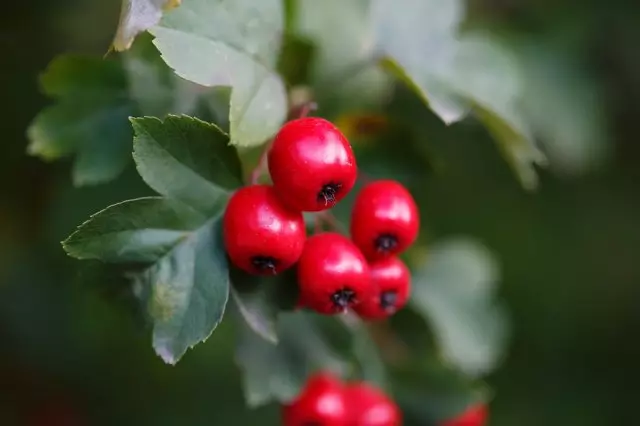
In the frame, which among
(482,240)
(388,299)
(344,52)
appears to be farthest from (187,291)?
(482,240)

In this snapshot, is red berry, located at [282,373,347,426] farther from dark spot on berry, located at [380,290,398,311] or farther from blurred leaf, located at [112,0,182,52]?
blurred leaf, located at [112,0,182,52]

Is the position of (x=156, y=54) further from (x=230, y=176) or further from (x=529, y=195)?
(x=529, y=195)

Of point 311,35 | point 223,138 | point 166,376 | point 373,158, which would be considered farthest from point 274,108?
point 166,376

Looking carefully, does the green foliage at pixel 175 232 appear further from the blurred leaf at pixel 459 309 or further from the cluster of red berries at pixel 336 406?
the blurred leaf at pixel 459 309

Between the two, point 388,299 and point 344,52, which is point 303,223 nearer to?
point 388,299

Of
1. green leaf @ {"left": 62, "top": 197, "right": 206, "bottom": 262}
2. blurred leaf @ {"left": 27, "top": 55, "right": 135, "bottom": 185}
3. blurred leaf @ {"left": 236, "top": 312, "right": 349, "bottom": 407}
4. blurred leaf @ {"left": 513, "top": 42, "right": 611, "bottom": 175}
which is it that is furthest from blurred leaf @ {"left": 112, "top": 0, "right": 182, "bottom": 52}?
blurred leaf @ {"left": 513, "top": 42, "right": 611, "bottom": 175}

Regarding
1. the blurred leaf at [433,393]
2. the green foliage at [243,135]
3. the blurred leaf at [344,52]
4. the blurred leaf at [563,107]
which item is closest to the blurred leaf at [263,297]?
the green foliage at [243,135]
